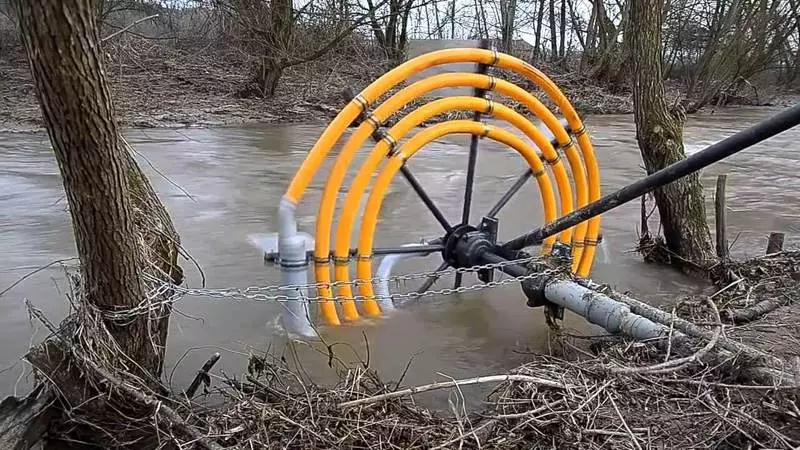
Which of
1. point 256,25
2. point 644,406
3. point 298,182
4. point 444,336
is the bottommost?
point 444,336

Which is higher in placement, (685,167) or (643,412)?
(685,167)

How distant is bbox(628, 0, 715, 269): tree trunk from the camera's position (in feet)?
17.5

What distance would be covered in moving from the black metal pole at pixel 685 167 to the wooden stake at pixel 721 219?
5.72 ft

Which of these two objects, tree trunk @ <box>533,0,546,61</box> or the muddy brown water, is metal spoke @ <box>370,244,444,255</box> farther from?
tree trunk @ <box>533,0,546,61</box>

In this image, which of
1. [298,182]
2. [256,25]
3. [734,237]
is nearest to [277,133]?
[256,25]

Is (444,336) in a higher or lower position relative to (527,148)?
lower

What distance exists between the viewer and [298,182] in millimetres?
3834

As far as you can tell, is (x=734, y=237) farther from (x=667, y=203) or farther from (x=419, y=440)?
(x=419, y=440)

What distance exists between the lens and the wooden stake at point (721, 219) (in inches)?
206

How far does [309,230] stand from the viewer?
6.45 metres

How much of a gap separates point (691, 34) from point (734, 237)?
576 inches

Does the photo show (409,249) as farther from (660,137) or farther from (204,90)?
(204,90)

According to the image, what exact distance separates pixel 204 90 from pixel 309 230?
11.0m

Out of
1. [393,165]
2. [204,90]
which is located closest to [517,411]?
[393,165]
